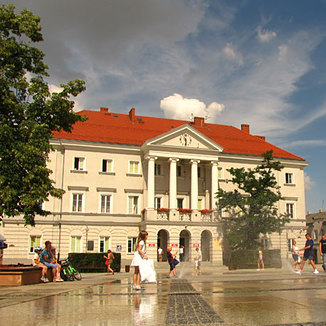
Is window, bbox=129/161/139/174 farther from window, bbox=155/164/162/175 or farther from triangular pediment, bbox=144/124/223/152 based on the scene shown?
triangular pediment, bbox=144/124/223/152

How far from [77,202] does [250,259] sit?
17976mm

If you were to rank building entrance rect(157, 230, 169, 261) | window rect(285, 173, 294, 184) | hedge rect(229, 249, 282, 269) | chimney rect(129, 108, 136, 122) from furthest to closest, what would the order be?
1. window rect(285, 173, 294, 184)
2. chimney rect(129, 108, 136, 122)
3. building entrance rect(157, 230, 169, 261)
4. hedge rect(229, 249, 282, 269)

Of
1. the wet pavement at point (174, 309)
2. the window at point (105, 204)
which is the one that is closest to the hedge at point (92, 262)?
the window at point (105, 204)

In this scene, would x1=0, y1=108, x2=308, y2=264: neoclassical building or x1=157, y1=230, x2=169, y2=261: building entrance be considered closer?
x1=0, y1=108, x2=308, y2=264: neoclassical building

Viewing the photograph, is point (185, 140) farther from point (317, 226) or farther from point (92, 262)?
point (317, 226)

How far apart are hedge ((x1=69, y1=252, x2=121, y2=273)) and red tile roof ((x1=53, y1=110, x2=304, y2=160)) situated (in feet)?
48.7

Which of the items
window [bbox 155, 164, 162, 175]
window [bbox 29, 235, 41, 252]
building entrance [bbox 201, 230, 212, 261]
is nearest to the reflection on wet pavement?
window [bbox 29, 235, 41, 252]

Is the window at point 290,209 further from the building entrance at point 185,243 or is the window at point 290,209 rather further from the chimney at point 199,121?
the chimney at point 199,121

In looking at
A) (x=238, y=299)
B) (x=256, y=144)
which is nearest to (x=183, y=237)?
(x=256, y=144)

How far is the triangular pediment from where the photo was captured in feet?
147

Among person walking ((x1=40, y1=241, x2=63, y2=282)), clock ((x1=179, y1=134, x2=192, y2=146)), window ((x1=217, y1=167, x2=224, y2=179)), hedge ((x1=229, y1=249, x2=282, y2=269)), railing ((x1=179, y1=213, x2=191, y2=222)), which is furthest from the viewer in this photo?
window ((x1=217, y1=167, x2=224, y2=179))

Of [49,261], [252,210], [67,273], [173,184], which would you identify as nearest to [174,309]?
[49,261]

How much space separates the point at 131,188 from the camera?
45.4 m

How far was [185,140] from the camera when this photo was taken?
150ft
